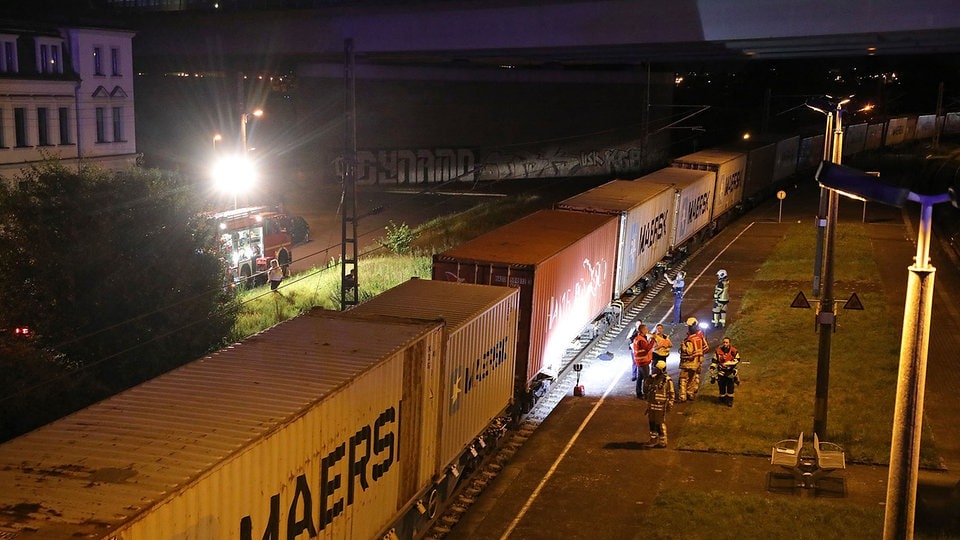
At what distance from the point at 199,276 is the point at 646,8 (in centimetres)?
1884

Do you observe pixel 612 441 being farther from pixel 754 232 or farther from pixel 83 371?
pixel 754 232

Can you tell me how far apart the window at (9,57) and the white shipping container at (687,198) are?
30.4 metres

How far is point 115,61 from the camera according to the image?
5109 cm

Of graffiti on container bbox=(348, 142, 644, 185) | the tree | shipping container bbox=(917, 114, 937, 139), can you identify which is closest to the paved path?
the tree

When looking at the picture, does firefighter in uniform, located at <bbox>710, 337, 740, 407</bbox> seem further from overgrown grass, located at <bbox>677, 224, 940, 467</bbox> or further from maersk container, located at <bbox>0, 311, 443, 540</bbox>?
maersk container, located at <bbox>0, 311, 443, 540</bbox>

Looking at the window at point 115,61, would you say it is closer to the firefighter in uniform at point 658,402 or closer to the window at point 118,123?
the window at point 118,123

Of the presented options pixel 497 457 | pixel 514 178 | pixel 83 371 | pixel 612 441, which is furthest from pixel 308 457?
pixel 514 178

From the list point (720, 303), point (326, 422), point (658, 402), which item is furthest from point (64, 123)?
point (326, 422)

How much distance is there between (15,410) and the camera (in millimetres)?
16062

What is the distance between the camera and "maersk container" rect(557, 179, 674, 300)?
25.0m

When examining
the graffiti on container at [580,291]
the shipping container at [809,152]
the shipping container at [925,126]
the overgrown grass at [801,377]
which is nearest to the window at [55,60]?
the graffiti on container at [580,291]

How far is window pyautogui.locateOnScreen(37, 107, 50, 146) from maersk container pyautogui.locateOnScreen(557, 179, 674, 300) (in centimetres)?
2958

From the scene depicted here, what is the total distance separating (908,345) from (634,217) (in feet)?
56.6

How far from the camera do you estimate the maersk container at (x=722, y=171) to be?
3866 cm
